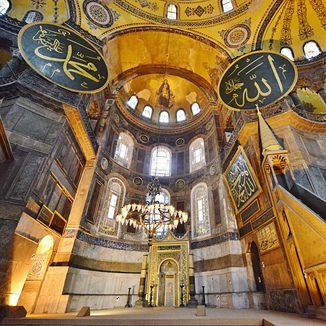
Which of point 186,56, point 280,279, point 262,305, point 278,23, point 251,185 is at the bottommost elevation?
point 262,305

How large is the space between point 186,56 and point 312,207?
41.3 feet

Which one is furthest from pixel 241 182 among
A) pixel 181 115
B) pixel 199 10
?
pixel 199 10

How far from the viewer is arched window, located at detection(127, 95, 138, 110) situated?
45.8 feet

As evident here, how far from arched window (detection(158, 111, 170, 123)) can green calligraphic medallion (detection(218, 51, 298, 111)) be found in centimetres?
556

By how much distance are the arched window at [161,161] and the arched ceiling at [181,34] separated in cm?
323

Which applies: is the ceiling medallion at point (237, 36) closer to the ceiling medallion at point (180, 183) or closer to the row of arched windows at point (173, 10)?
the row of arched windows at point (173, 10)

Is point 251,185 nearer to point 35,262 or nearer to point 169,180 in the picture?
point 169,180

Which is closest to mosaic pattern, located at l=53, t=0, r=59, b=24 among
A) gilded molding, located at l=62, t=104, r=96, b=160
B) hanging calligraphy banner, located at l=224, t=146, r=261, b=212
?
gilded molding, located at l=62, t=104, r=96, b=160

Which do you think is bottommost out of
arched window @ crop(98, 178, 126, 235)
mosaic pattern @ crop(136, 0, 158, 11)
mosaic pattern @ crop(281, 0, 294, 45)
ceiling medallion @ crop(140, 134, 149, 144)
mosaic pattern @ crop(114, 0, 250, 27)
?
arched window @ crop(98, 178, 126, 235)

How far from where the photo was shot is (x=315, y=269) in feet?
12.5

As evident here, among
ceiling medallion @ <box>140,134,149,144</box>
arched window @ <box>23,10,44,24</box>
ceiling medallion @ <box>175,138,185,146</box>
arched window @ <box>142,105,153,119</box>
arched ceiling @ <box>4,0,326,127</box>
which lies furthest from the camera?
arched window @ <box>142,105,153,119</box>

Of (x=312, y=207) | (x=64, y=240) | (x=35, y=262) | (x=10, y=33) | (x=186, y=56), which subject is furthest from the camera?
(x=186, y=56)

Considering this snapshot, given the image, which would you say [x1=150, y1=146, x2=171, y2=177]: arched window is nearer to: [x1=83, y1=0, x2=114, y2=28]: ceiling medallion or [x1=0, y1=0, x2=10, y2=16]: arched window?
[x1=83, y1=0, x2=114, y2=28]: ceiling medallion

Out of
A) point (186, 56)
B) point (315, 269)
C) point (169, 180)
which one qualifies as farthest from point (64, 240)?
point (186, 56)
